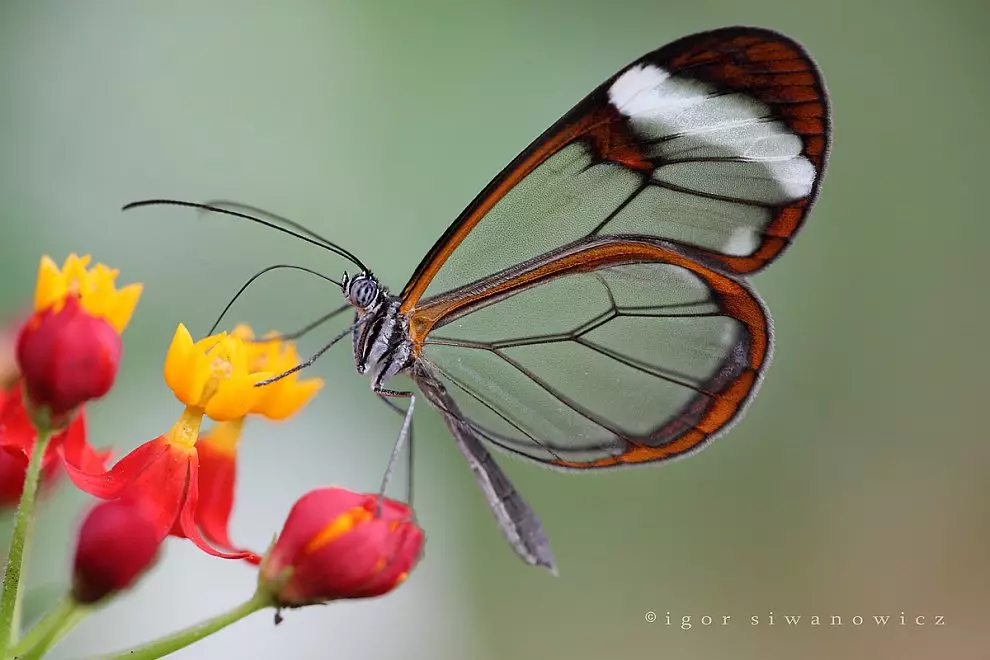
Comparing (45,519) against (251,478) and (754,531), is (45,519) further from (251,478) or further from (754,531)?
(754,531)

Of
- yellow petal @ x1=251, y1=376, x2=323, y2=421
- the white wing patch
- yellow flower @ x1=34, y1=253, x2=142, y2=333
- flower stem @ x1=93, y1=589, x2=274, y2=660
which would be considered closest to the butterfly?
the white wing patch

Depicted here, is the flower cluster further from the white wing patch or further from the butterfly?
the white wing patch

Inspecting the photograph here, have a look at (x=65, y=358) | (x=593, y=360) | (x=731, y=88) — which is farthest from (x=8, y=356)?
(x=731, y=88)

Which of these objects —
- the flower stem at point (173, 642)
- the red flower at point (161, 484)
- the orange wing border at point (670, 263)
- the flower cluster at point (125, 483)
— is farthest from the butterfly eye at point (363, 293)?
the flower stem at point (173, 642)

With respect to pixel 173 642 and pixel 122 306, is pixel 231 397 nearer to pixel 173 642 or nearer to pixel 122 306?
pixel 122 306

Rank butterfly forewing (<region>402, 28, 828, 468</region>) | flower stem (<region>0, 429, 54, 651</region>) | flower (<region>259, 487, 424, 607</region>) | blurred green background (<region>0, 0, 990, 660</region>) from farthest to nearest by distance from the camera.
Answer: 1. blurred green background (<region>0, 0, 990, 660</region>)
2. butterfly forewing (<region>402, 28, 828, 468</region>)
3. flower (<region>259, 487, 424, 607</region>)
4. flower stem (<region>0, 429, 54, 651</region>)

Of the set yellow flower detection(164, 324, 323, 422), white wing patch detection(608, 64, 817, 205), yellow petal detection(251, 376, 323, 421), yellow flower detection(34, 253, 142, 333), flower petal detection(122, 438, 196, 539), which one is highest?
white wing patch detection(608, 64, 817, 205)
